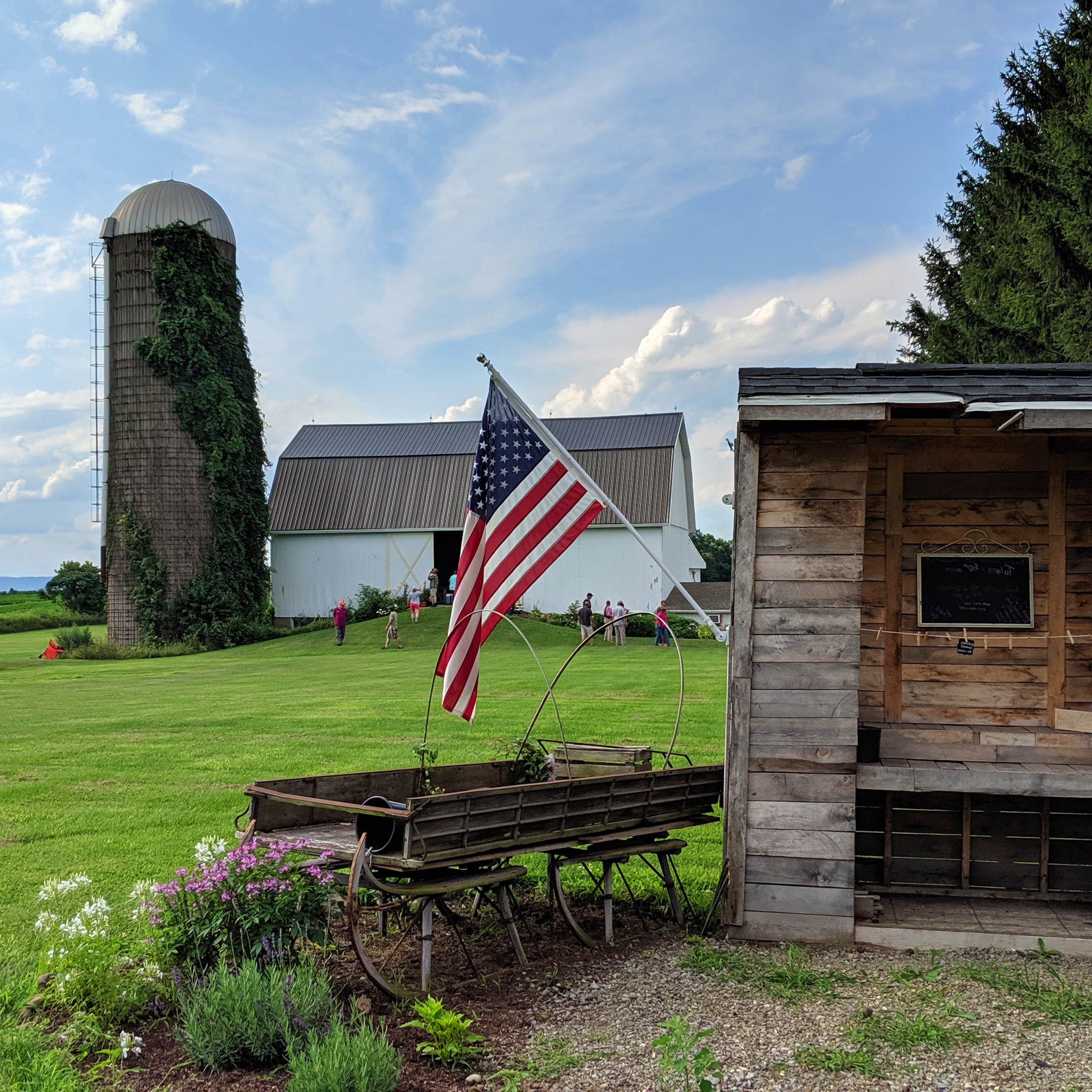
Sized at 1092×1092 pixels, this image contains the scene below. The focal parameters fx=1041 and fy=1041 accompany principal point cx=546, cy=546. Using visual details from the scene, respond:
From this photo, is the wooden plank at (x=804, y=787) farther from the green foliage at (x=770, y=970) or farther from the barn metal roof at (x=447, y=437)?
the barn metal roof at (x=447, y=437)

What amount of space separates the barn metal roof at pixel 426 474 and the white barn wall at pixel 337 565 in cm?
48

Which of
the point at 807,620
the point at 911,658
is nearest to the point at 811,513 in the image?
the point at 807,620

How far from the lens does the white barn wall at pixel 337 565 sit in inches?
1608

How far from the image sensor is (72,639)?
3409 centimetres

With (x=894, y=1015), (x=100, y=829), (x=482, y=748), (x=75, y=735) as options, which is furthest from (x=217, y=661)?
(x=894, y=1015)

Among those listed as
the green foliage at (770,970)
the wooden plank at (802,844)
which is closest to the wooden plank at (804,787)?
the wooden plank at (802,844)

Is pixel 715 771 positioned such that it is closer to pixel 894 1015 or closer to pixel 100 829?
pixel 894 1015

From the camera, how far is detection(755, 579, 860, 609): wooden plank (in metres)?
6.66

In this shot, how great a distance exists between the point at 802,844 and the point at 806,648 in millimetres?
1232

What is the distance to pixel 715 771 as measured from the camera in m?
7.11

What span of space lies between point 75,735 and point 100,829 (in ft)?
20.9

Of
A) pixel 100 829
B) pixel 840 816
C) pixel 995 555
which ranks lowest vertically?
pixel 100 829

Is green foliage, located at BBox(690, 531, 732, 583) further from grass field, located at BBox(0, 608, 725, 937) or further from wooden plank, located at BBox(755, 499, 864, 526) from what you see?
wooden plank, located at BBox(755, 499, 864, 526)

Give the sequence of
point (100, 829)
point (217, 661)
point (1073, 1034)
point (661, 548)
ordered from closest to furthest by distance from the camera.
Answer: point (1073, 1034) < point (100, 829) < point (217, 661) < point (661, 548)
